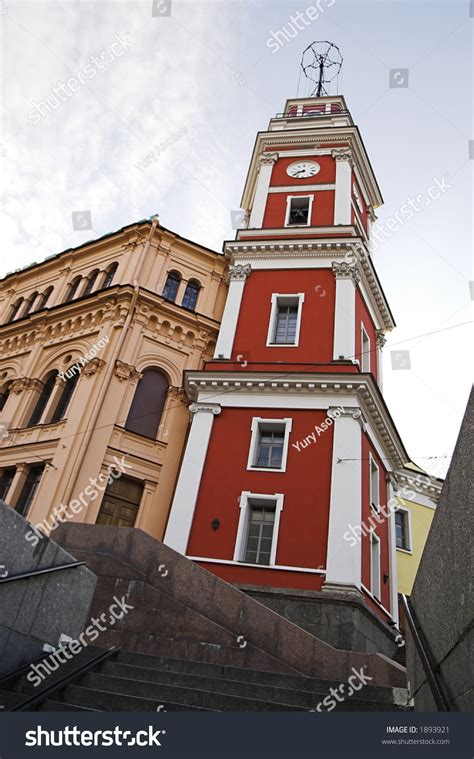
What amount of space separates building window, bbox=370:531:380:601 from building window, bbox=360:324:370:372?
23.4ft

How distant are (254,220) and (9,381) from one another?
14.1m

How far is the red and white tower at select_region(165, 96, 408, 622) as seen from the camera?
58.0 feet

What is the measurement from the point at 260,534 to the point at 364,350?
10143 millimetres

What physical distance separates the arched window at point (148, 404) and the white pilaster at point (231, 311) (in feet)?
10.3

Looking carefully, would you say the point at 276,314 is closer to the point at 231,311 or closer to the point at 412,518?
the point at 231,311

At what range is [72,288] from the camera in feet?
94.2

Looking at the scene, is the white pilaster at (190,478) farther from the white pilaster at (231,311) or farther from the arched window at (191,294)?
the arched window at (191,294)

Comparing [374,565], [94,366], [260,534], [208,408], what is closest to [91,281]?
[94,366]

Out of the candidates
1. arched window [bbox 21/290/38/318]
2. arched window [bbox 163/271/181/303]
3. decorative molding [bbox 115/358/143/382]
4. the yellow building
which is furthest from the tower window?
arched window [bbox 21/290/38/318]

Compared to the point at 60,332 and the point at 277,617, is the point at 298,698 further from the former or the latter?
the point at 60,332

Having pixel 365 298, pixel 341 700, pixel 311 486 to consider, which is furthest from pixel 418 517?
pixel 341 700

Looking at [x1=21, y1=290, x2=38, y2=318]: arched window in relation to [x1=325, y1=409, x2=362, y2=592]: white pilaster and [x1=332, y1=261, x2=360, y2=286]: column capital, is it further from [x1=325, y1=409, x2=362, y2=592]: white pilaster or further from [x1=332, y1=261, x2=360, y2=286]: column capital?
[x1=325, y1=409, x2=362, y2=592]: white pilaster

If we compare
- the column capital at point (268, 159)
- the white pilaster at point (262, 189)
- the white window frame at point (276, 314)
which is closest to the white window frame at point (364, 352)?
the white window frame at point (276, 314)

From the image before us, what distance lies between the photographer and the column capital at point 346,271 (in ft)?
78.2
